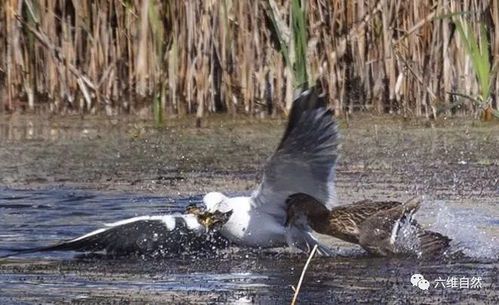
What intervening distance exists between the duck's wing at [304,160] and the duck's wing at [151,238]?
0.32m

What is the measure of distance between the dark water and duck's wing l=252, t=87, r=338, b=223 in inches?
11.2

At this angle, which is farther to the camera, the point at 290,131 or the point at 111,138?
the point at 111,138

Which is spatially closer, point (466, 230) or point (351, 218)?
point (351, 218)

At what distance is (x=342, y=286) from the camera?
17.1 feet

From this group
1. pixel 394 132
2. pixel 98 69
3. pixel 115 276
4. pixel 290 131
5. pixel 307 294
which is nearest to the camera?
pixel 307 294

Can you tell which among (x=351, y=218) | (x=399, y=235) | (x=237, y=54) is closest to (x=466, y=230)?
(x=399, y=235)

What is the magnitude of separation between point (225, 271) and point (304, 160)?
722mm

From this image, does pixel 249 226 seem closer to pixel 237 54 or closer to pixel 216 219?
pixel 216 219

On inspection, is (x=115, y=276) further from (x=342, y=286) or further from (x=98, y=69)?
(x=98, y=69)

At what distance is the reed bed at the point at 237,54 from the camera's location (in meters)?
9.83

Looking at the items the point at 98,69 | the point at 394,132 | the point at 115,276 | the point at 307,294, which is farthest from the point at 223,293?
the point at 98,69

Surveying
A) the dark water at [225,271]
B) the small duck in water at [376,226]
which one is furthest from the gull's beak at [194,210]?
the small duck in water at [376,226]

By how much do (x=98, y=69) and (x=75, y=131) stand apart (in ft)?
2.03

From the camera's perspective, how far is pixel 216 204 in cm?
628
